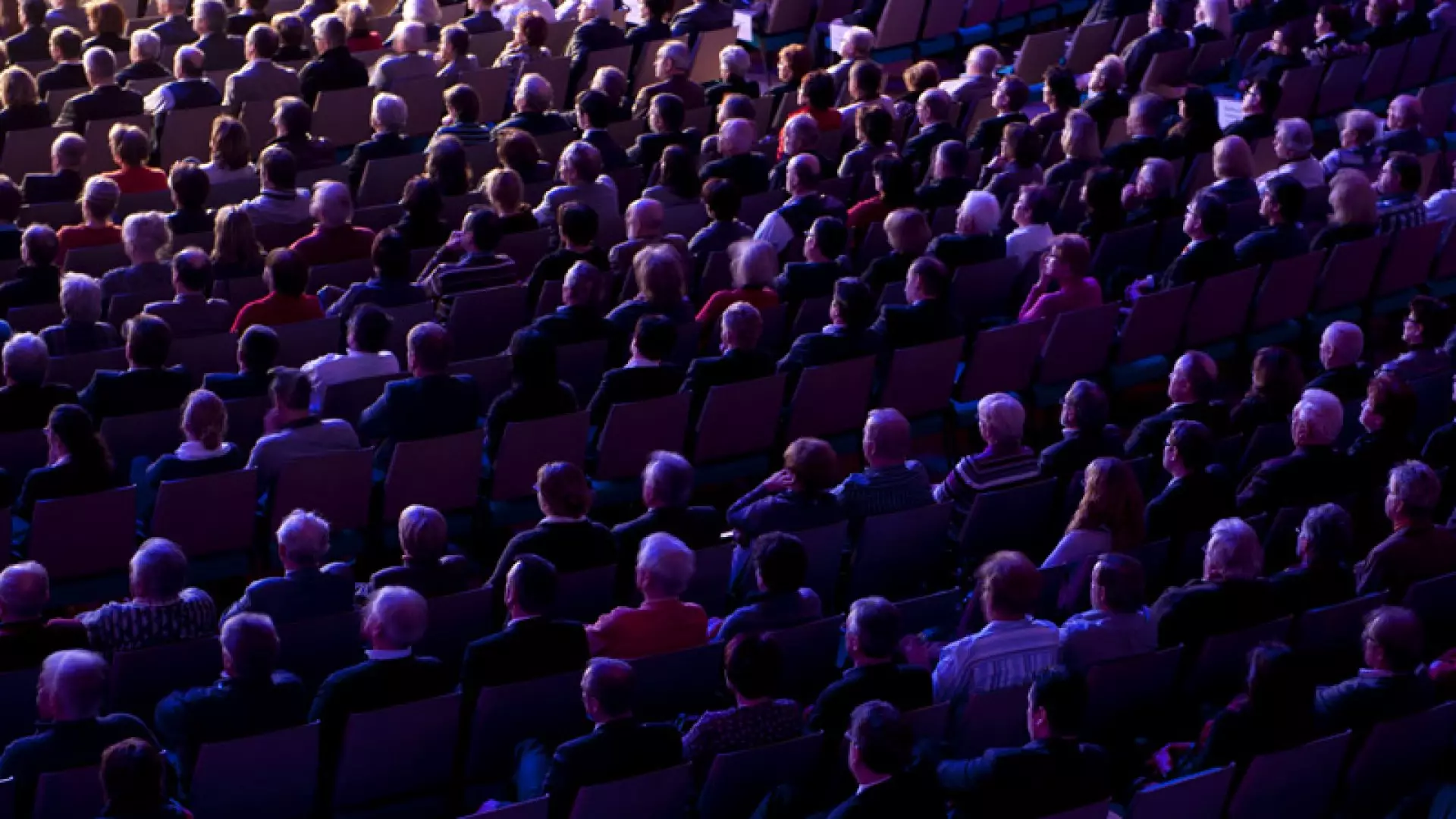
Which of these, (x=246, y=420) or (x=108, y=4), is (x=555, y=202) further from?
(x=108, y=4)

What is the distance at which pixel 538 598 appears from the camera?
6.27 m

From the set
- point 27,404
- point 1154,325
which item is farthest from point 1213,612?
point 27,404

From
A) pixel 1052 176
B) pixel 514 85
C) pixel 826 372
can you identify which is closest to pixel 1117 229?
pixel 1052 176

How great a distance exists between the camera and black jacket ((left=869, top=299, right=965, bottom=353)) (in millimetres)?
8750

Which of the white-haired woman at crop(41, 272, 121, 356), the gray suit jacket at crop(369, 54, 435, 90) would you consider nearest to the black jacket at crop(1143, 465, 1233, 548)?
the white-haired woman at crop(41, 272, 121, 356)

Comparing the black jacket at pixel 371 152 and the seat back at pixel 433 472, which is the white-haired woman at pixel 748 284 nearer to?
the seat back at pixel 433 472

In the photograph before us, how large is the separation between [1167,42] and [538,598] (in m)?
7.68

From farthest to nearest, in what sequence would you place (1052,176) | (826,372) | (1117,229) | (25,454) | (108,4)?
(108,4) → (1052,176) → (1117,229) → (826,372) → (25,454)

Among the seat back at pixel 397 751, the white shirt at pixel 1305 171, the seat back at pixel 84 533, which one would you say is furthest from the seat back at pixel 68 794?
the white shirt at pixel 1305 171

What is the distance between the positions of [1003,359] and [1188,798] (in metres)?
3.41

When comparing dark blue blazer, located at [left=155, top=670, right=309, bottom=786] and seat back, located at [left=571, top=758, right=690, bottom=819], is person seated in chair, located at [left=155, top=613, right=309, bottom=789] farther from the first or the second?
seat back, located at [left=571, top=758, right=690, bottom=819]

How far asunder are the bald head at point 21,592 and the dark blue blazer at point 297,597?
1.98 ft

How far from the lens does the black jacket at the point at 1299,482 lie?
7578 mm

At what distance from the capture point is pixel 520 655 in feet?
20.4
